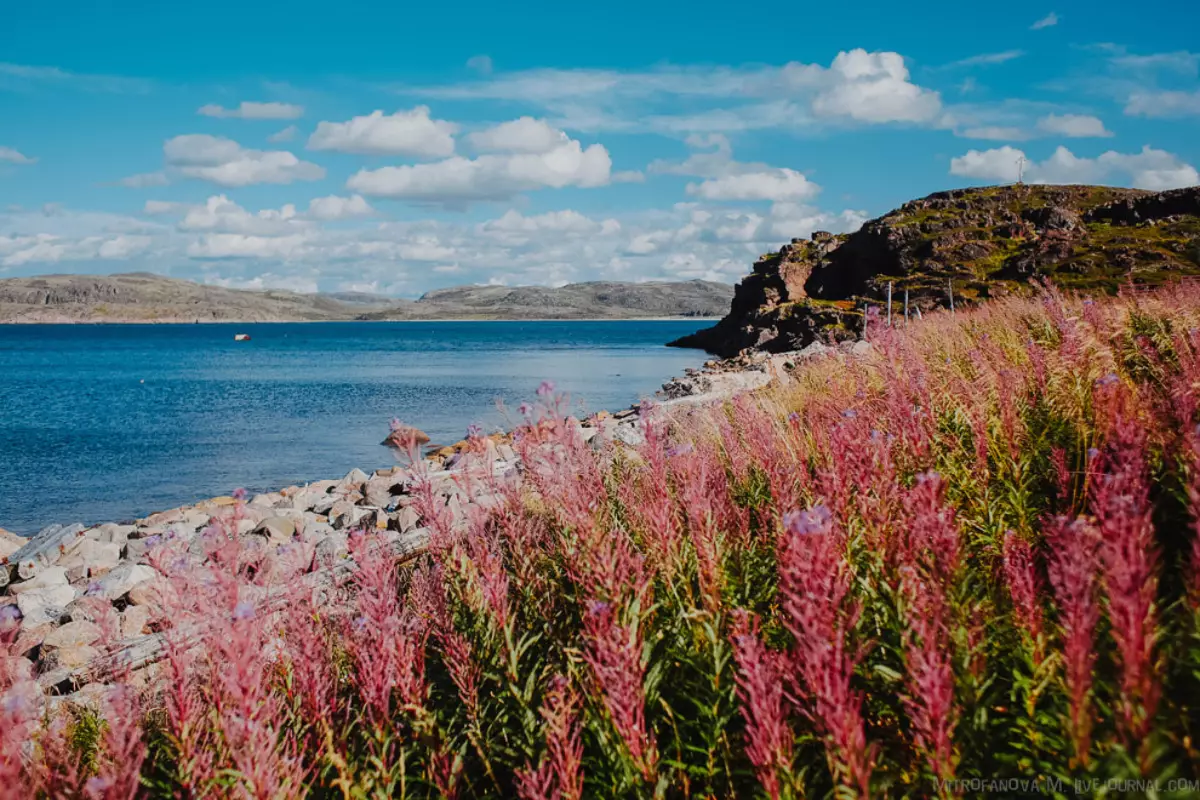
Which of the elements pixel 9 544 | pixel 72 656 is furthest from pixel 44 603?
pixel 9 544

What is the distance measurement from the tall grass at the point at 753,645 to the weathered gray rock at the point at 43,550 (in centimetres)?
868

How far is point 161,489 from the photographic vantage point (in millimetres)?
21250

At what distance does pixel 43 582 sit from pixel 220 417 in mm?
27736

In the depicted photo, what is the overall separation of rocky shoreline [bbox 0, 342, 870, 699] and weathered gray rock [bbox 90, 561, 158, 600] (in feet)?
0.07

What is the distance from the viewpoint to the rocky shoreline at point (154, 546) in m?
4.54

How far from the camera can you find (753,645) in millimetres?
2277

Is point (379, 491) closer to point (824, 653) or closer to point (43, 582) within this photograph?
point (43, 582)

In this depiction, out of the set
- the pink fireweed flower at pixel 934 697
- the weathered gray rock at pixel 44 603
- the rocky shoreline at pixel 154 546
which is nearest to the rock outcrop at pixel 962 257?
the rocky shoreline at pixel 154 546

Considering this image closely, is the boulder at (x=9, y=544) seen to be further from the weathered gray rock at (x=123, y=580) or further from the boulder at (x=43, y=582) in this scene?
the weathered gray rock at (x=123, y=580)

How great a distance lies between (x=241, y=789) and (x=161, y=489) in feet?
72.1

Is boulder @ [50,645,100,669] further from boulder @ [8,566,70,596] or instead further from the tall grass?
boulder @ [8,566,70,596]

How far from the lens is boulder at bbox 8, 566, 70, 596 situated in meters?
10.3

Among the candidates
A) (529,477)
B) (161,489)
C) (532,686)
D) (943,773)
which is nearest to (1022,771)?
(943,773)

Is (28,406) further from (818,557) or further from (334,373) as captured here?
(818,557)
